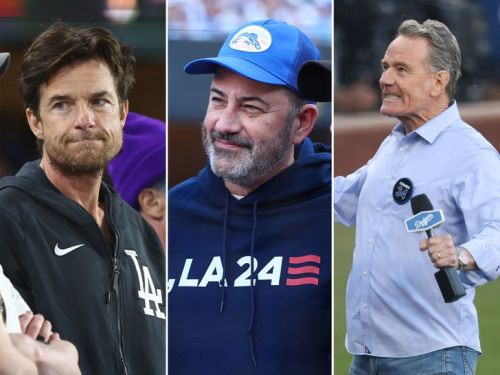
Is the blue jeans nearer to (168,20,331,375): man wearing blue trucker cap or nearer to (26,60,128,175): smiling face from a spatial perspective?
(168,20,331,375): man wearing blue trucker cap

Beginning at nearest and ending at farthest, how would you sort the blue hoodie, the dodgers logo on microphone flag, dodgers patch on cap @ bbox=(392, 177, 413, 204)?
the dodgers logo on microphone flag
dodgers patch on cap @ bbox=(392, 177, 413, 204)
the blue hoodie

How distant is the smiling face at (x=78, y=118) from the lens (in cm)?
466

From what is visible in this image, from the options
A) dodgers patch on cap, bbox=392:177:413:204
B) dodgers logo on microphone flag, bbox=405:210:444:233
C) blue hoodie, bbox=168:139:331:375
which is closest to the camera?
dodgers logo on microphone flag, bbox=405:210:444:233

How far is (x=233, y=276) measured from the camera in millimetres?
4766

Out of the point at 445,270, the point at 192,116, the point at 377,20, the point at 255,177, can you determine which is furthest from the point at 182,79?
the point at 445,270

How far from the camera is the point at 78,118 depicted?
4660 mm

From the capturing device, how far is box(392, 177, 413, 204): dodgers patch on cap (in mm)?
4629

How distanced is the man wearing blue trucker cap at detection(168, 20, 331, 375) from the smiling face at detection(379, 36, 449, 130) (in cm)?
27

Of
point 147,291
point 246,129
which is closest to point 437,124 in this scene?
point 246,129

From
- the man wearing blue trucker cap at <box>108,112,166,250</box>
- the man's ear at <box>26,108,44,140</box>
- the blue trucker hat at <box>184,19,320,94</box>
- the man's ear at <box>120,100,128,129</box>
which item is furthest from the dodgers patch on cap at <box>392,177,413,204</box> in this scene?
the man's ear at <box>26,108,44,140</box>

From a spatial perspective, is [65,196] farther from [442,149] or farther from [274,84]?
[442,149]

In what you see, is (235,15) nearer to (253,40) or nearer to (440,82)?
(253,40)

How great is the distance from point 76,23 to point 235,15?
54 cm

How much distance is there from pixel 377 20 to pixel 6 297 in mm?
1612
